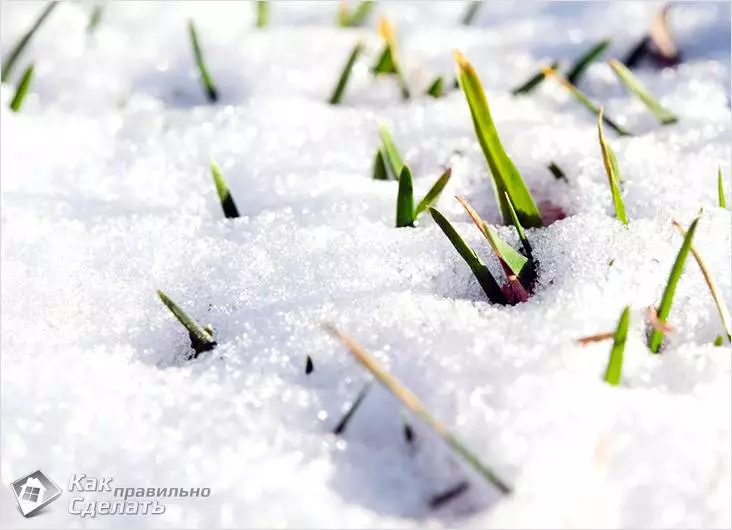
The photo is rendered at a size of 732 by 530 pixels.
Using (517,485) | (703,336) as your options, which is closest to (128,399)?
(517,485)

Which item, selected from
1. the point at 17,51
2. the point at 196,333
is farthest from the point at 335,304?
the point at 17,51

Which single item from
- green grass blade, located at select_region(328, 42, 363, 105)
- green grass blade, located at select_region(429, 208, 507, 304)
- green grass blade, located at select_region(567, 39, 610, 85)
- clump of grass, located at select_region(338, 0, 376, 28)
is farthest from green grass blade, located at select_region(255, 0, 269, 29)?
green grass blade, located at select_region(429, 208, 507, 304)

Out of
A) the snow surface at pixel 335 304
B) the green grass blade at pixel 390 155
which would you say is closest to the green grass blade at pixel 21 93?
the snow surface at pixel 335 304

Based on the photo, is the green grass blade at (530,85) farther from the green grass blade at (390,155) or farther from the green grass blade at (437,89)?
the green grass blade at (390,155)

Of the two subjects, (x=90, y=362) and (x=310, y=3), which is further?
(x=310, y=3)

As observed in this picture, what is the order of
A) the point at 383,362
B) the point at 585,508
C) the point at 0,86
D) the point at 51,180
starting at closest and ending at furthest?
the point at 585,508, the point at 383,362, the point at 51,180, the point at 0,86

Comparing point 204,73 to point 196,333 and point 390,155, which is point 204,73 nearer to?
point 390,155

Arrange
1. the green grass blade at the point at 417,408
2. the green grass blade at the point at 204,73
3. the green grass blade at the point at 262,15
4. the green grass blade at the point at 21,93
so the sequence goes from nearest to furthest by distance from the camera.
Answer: the green grass blade at the point at 417,408, the green grass blade at the point at 21,93, the green grass blade at the point at 204,73, the green grass blade at the point at 262,15

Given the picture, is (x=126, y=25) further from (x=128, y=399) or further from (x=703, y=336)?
(x=703, y=336)
